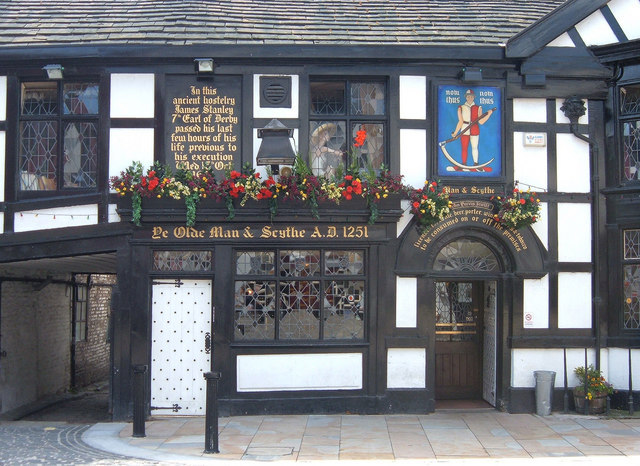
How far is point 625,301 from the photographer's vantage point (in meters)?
11.4

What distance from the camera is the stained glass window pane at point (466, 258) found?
452 inches

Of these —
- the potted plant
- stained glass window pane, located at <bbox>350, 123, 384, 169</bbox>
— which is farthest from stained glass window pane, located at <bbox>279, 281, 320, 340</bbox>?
the potted plant

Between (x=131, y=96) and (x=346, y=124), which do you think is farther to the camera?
(x=346, y=124)

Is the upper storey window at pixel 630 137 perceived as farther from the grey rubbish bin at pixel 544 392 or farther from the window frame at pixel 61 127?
the window frame at pixel 61 127

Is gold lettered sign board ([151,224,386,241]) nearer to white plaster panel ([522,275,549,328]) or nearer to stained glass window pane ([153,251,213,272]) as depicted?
stained glass window pane ([153,251,213,272])

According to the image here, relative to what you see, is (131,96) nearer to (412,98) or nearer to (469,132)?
(412,98)

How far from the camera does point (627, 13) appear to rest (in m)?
11.6

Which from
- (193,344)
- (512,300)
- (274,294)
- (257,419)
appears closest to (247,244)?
(274,294)

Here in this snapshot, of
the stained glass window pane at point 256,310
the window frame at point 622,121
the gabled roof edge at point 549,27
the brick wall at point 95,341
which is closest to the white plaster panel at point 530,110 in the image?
the gabled roof edge at point 549,27

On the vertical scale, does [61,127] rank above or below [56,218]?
above

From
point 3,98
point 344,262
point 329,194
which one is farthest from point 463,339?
point 3,98

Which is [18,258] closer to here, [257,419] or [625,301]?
[257,419]

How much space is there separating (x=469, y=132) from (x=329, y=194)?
2566mm

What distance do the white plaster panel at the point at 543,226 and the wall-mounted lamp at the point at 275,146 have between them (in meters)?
4.06
